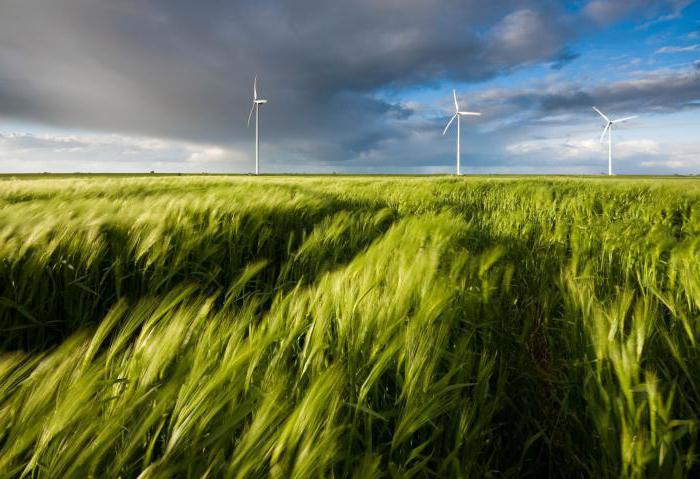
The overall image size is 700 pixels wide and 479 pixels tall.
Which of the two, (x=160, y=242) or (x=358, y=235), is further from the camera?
(x=358, y=235)

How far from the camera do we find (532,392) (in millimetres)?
1175

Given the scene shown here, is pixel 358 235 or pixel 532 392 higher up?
pixel 358 235

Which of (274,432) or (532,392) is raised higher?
(274,432)

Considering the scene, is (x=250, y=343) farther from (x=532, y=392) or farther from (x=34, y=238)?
(x=34, y=238)

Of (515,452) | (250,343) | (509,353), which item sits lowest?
(515,452)

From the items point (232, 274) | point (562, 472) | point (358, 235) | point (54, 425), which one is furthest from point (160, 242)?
point (562, 472)

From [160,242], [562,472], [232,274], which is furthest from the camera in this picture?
[232,274]

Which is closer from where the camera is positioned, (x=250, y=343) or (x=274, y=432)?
(x=274, y=432)

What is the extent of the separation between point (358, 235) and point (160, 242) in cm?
136

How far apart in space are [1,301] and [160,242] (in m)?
0.69

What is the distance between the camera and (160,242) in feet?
6.48

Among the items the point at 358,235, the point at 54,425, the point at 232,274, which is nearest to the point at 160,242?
the point at 232,274

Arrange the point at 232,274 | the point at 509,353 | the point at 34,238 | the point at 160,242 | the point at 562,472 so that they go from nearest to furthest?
the point at 562,472
the point at 509,353
the point at 34,238
the point at 160,242
the point at 232,274

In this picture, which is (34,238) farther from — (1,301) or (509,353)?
(509,353)
